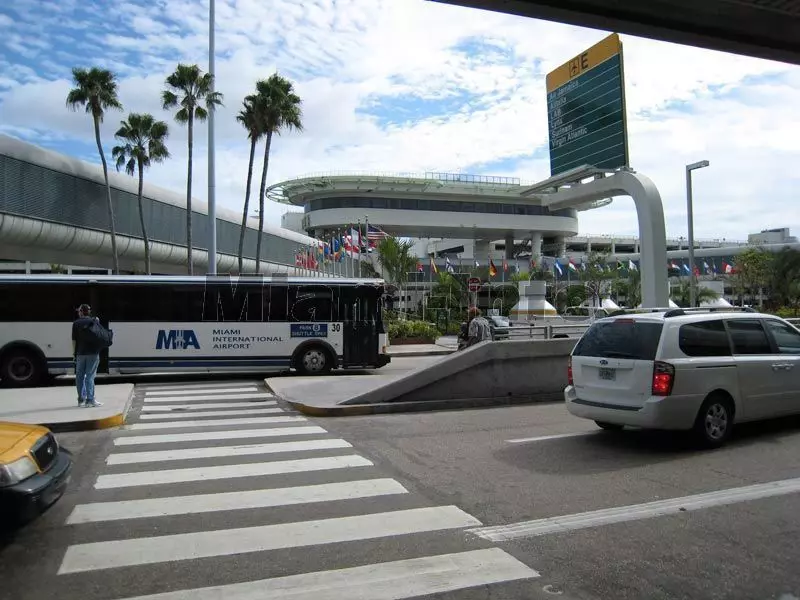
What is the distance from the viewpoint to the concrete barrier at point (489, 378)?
1234cm

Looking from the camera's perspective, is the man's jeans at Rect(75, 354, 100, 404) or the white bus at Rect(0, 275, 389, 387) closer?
the man's jeans at Rect(75, 354, 100, 404)

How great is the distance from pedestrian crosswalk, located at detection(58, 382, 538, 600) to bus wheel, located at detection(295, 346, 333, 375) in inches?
348

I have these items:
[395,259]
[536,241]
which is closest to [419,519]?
[395,259]

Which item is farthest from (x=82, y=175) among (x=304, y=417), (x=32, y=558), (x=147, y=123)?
(x=32, y=558)

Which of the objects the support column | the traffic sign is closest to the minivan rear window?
the support column

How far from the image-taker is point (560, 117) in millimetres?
24500

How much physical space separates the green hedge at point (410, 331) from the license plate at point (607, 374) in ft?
76.1

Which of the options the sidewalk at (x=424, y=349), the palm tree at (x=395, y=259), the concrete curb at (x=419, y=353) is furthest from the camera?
the palm tree at (x=395, y=259)

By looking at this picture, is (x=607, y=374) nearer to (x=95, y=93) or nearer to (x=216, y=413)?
(x=216, y=413)

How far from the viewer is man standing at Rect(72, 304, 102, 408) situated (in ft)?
37.8

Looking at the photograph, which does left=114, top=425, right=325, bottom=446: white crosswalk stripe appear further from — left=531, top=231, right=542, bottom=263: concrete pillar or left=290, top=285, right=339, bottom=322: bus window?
left=531, top=231, right=542, bottom=263: concrete pillar

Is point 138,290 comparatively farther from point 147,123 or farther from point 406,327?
point 147,123

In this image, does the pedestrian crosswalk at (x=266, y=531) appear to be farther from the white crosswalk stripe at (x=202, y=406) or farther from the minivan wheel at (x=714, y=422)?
the minivan wheel at (x=714, y=422)

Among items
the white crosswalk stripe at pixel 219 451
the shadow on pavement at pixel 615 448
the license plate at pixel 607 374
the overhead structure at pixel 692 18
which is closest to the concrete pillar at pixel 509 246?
the shadow on pavement at pixel 615 448
